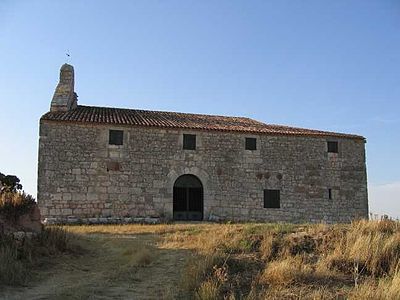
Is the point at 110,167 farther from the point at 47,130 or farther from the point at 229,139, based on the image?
the point at 229,139

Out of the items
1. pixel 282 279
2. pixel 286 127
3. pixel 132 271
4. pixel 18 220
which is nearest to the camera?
pixel 282 279

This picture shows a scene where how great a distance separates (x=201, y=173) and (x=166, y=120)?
312 cm

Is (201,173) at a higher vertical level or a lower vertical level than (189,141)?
lower

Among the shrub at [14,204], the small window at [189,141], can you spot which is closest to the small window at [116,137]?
the small window at [189,141]

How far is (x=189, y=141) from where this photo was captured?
2119cm

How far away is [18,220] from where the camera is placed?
35.6 ft

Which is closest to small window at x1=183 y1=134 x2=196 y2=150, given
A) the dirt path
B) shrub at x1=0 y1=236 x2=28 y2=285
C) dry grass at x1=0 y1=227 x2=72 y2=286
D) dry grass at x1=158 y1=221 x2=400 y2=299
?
dry grass at x1=158 y1=221 x2=400 y2=299

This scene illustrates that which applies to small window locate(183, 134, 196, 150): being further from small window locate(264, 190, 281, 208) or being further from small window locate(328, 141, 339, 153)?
small window locate(328, 141, 339, 153)

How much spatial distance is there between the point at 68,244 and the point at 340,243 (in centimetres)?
643

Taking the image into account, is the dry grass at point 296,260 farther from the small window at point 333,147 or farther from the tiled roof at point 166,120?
the small window at point 333,147

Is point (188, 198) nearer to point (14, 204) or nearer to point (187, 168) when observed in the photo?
point (187, 168)

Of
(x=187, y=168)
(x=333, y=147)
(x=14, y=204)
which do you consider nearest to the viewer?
(x=14, y=204)

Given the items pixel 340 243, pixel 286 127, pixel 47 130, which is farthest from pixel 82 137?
pixel 340 243

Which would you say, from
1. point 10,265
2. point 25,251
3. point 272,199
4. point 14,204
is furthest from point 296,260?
point 272,199
